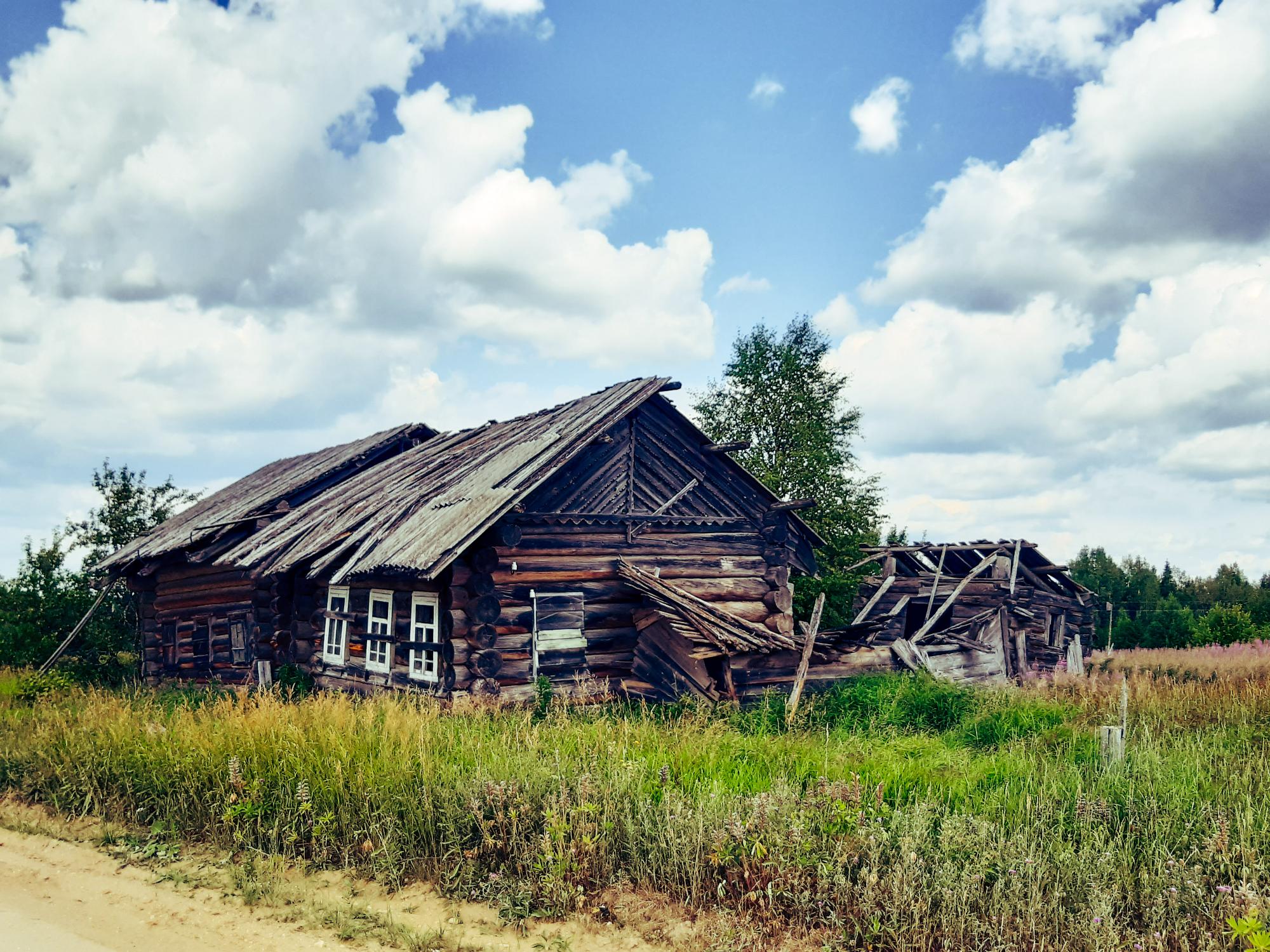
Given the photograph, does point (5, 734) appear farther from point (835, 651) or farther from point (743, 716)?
point (835, 651)

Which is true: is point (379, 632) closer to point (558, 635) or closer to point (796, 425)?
point (558, 635)

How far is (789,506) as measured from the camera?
52.7ft

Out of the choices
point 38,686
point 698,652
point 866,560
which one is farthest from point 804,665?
point 38,686

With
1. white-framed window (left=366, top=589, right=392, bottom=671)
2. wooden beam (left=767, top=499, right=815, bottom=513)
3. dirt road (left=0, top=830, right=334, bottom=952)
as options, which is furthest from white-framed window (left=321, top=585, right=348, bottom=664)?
wooden beam (left=767, top=499, right=815, bottom=513)

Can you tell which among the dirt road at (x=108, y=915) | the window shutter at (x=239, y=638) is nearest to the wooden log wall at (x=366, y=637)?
the window shutter at (x=239, y=638)

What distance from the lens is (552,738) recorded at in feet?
27.2

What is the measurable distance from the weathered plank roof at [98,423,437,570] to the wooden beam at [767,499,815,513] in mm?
11662

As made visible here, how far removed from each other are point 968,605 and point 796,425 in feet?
32.2

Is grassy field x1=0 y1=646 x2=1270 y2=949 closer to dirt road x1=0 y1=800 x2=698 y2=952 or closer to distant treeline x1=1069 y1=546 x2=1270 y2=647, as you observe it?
dirt road x1=0 y1=800 x2=698 y2=952

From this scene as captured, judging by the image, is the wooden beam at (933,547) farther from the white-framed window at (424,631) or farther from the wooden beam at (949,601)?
the white-framed window at (424,631)

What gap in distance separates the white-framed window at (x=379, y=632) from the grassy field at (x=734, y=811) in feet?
15.0

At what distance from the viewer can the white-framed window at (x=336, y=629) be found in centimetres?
1644

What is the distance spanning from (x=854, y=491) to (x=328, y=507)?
1860cm

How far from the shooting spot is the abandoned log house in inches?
516
